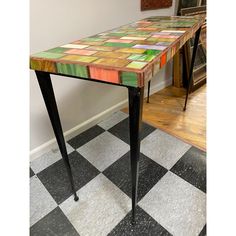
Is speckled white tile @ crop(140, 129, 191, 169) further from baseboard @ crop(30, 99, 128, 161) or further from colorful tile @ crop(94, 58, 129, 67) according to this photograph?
colorful tile @ crop(94, 58, 129, 67)

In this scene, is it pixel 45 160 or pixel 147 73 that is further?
pixel 45 160

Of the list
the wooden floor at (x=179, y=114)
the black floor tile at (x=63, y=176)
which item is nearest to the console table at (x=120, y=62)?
the black floor tile at (x=63, y=176)

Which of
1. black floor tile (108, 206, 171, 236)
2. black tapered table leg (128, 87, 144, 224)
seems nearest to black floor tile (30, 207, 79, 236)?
black floor tile (108, 206, 171, 236)

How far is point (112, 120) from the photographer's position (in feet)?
4.97

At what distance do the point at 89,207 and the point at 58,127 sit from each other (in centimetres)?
40

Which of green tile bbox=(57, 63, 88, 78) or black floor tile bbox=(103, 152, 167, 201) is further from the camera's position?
black floor tile bbox=(103, 152, 167, 201)

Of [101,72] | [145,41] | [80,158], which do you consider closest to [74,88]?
[80,158]

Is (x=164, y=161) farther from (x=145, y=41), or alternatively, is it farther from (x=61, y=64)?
(x=61, y=64)

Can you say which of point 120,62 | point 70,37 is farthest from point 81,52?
point 70,37

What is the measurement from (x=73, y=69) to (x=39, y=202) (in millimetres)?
701

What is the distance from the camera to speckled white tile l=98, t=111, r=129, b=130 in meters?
1.46

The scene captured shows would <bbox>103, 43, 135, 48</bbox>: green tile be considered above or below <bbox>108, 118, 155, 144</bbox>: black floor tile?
above

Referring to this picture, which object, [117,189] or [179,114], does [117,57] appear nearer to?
[117,189]
